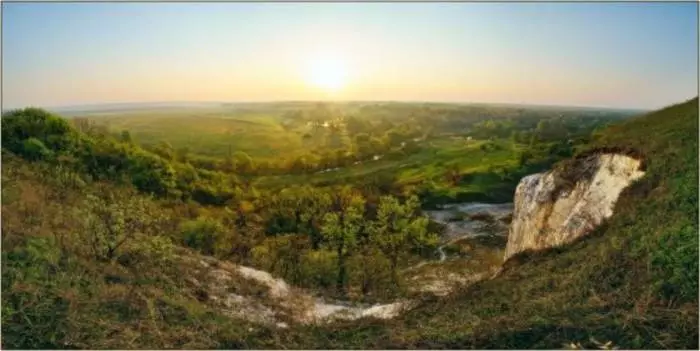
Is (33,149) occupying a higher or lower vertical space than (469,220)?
higher

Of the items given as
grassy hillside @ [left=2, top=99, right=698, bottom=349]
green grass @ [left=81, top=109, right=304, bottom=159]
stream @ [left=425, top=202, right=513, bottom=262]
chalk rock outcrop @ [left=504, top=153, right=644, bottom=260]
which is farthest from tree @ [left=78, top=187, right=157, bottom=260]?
stream @ [left=425, top=202, right=513, bottom=262]

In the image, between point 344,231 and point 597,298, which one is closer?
point 597,298

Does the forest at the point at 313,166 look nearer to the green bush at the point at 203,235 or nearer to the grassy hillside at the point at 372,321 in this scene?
the green bush at the point at 203,235

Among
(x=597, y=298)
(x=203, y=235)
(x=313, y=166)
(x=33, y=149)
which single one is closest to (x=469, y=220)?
(x=313, y=166)

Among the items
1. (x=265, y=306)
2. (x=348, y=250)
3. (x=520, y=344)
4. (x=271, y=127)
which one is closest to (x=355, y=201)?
(x=348, y=250)

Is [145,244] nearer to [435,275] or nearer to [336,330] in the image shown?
[336,330]

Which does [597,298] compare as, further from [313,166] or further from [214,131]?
[214,131]

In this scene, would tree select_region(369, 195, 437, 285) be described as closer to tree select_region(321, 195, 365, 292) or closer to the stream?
tree select_region(321, 195, 365, 292)
